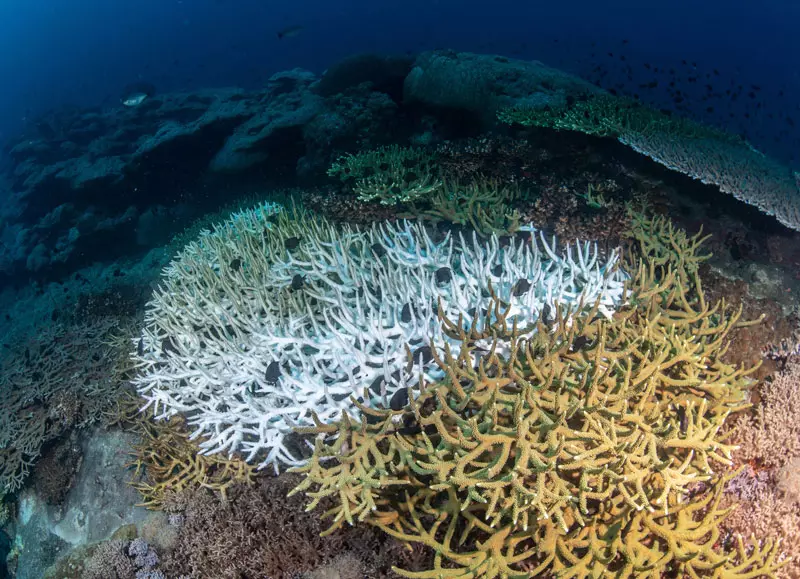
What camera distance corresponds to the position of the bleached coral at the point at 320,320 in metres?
3.62

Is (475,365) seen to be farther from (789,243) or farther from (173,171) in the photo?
(173,171)

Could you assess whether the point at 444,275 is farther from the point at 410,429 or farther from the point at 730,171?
the point at 730,171

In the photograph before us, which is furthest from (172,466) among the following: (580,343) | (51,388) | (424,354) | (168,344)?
(580,343)

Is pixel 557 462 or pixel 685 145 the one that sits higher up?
pixel 557 462

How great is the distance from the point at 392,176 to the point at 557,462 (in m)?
5.33

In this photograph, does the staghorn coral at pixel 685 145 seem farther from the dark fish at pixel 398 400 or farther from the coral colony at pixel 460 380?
the dark fish at pixel 398 400

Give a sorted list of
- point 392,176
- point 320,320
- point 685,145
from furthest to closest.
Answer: point 685,145 < point 392,176 < point 320,320

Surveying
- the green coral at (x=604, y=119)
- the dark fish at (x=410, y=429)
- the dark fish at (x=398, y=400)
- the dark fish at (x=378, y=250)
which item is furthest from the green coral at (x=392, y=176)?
the dark fish at (x=410, y=429)

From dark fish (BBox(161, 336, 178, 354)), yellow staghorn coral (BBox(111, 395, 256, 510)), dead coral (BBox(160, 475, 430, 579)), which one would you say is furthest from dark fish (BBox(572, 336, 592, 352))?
dark fish (BBox(161, 336, 178, 354))

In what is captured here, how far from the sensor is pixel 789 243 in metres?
6.23

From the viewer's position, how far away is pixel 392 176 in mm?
7090

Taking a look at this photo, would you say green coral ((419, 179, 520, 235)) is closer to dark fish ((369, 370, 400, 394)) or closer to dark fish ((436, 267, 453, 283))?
dark fish ((436, 267, 453, 283))

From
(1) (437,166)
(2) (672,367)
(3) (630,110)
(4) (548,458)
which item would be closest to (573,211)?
(1) (437,166)

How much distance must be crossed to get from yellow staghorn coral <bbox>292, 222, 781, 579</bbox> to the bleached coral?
1.18 ft
